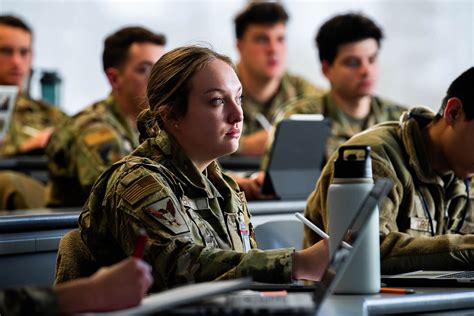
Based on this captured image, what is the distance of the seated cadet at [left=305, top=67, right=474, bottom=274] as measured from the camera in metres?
2.28

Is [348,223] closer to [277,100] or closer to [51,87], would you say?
[277,100]

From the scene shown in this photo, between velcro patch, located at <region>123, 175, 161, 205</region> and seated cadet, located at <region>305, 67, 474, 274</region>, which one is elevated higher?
velcro patch, located at <region>123, 175, 161, 205</region>

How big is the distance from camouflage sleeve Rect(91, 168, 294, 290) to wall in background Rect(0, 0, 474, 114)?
16.6 ft

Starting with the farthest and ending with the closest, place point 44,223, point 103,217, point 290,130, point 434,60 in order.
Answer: point 434,60 < point 290,130 < point 44,223 < point 103,217

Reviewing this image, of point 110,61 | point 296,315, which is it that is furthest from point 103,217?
point 110,61

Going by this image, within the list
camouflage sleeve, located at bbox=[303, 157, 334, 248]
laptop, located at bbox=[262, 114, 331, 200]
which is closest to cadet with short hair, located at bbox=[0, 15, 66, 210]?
laptop, located at bbox=[262, 114, 331, 200]

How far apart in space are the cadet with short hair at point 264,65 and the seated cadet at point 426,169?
322 centimetres

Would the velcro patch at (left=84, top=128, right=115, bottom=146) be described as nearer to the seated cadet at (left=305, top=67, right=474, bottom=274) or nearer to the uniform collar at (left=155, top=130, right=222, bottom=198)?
the seated cadet at (left=305, top=67, right=474, bottom=274)

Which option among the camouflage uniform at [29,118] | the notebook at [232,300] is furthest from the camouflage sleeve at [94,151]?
the notebook at [232,300]

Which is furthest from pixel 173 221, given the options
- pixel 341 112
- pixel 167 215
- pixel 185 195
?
pixel 341 112

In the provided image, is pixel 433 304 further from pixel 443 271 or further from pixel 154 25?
pixel 154 25

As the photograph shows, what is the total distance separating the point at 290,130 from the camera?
3479 millimetres

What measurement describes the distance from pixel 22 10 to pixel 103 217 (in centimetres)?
558

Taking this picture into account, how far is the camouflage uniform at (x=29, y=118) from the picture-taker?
237 inches
